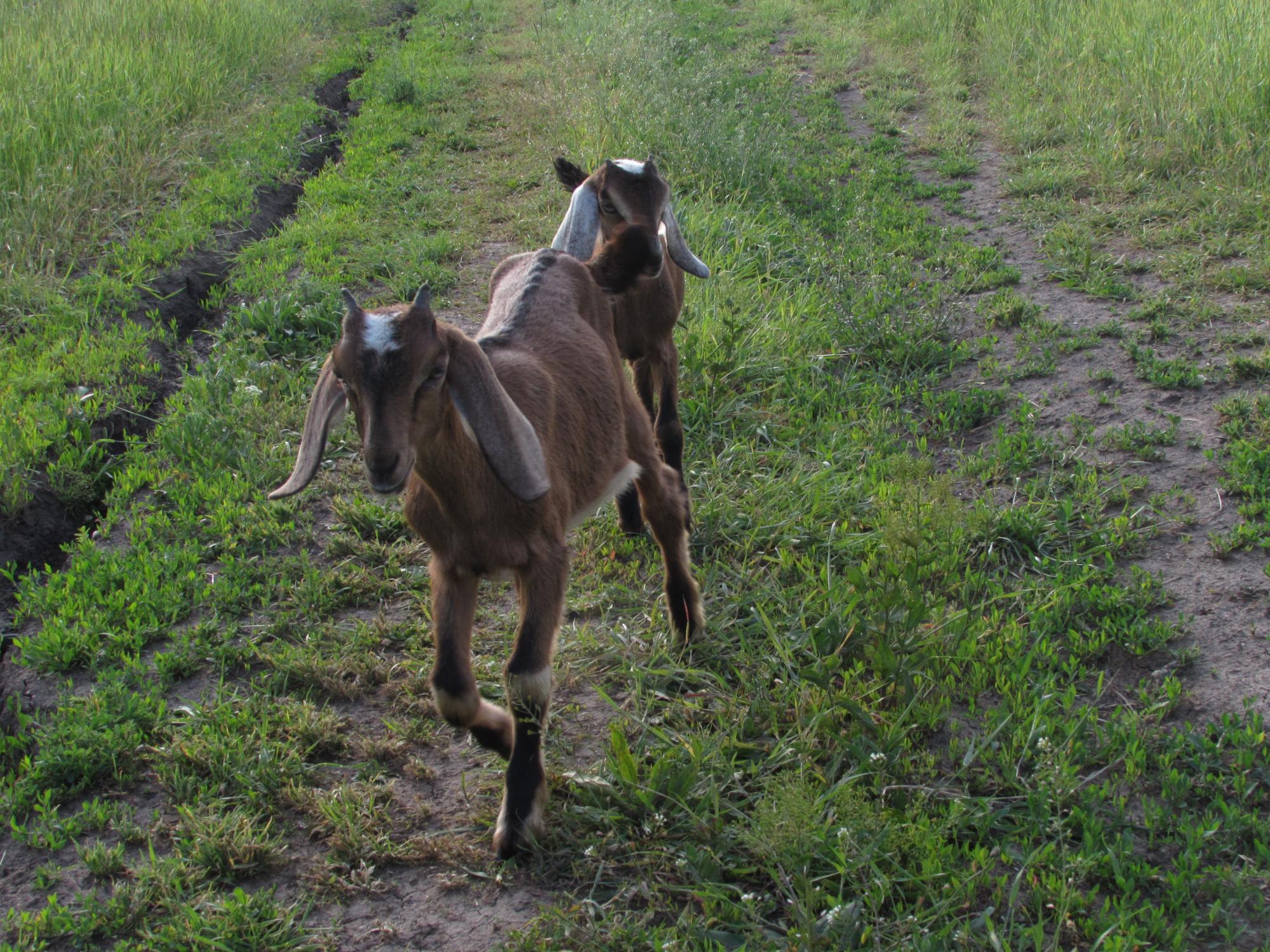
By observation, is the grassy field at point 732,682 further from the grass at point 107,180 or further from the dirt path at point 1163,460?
the grass at point 107,180

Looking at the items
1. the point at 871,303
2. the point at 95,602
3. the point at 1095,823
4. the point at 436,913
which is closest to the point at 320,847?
the point at 436,913

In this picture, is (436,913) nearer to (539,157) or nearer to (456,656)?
(456,656)

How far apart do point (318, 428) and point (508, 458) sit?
0.56m

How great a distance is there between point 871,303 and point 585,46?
26.1ft

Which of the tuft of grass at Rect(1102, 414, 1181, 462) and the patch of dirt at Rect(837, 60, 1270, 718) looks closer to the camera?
the patch of dirt at Rect(837, 60, 1270, 718)

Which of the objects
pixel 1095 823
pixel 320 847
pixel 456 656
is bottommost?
pixel 320 847

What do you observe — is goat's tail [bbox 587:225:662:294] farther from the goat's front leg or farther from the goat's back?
the goat's front leg

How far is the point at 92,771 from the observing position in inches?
121

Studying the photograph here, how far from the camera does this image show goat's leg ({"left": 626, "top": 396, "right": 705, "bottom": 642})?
3695 millimetres

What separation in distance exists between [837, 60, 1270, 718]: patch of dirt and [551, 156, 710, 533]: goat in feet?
4.40

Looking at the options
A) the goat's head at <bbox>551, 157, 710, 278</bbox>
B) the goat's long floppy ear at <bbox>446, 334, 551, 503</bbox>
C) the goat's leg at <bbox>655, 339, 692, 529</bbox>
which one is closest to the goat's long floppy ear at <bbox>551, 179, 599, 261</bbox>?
the goat's head at <bbox>551, 157, 710, 278</bbox>

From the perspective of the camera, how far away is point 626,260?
4090mm

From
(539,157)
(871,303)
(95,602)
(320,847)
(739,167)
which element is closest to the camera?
(320,847)

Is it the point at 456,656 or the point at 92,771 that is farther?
the point at 92,771
